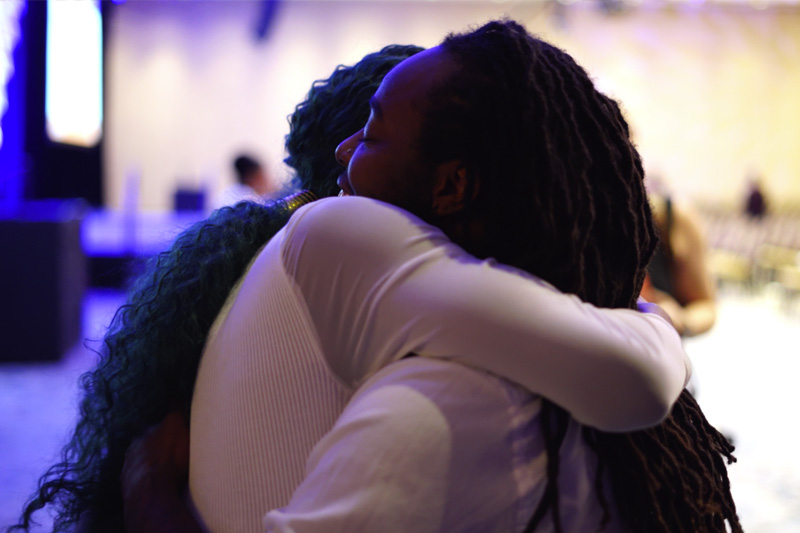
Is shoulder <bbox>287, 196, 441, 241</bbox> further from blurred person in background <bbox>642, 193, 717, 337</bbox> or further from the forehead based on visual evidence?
blurred person in background <bbox>642, 193, 717, 337</bbox>

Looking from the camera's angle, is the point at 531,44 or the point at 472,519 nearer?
the point at 472,519

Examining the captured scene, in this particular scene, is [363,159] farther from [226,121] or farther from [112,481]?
[226,121]

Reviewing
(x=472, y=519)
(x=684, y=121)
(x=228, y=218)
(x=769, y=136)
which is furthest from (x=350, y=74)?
(x=769, y=136)

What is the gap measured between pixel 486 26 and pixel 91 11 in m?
8.64

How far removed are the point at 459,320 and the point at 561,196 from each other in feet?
0.57

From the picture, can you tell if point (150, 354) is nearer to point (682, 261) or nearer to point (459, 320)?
point (459, 320)

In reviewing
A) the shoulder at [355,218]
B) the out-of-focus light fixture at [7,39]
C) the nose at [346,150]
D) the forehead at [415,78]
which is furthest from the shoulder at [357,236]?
the out-of-focus light fixture at [7,39]

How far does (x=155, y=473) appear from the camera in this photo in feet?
2.53

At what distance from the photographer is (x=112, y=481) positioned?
2.91ft

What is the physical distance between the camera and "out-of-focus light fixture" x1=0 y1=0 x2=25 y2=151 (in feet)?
16.9

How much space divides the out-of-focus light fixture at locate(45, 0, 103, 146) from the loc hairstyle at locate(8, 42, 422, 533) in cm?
593

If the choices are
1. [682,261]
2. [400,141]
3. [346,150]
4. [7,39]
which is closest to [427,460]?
[400,141]

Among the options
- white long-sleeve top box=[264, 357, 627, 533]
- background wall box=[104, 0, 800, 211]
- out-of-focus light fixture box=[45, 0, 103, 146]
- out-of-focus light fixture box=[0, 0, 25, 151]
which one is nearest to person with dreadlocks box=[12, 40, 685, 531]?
white long-sleeve top box=[264, 357, 627, 533]

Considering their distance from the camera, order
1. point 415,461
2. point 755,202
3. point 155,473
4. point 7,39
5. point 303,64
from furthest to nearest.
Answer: point 303,64, point 755,202, point 7,39, point 155,473, point 415,461
